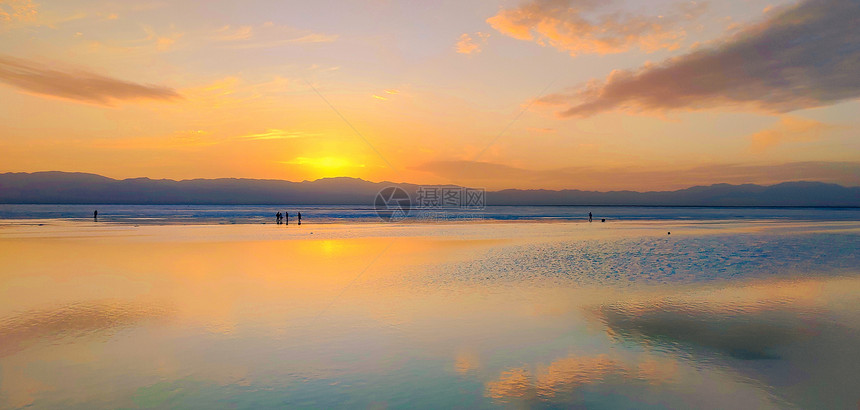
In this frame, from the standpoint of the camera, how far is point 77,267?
913 inches

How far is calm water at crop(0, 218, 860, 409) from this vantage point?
852 cm

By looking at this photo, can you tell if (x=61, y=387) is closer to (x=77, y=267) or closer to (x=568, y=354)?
(x=568, y=354)

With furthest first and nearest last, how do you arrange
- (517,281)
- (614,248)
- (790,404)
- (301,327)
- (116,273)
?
1. (614,248)
2. (116,273)
3. (517,281)
4. (301,327)
5. (790,404)

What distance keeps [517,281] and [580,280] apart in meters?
2.82

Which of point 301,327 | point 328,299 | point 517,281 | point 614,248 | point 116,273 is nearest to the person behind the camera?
point 301,327

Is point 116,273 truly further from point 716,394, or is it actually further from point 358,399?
point 716,394

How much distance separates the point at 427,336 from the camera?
1189 centimetres

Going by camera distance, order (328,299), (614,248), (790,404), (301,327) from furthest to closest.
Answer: (614,248)
(328,299)
(301,327)
(790,404)

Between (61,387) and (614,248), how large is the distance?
3187 cm

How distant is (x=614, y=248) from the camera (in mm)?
33562

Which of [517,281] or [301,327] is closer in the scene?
[301,327]

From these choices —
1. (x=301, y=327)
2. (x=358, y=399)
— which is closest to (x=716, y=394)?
(x=358, y=399)

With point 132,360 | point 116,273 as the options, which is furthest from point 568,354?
point 116,273

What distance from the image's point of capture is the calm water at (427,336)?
8.52 m
